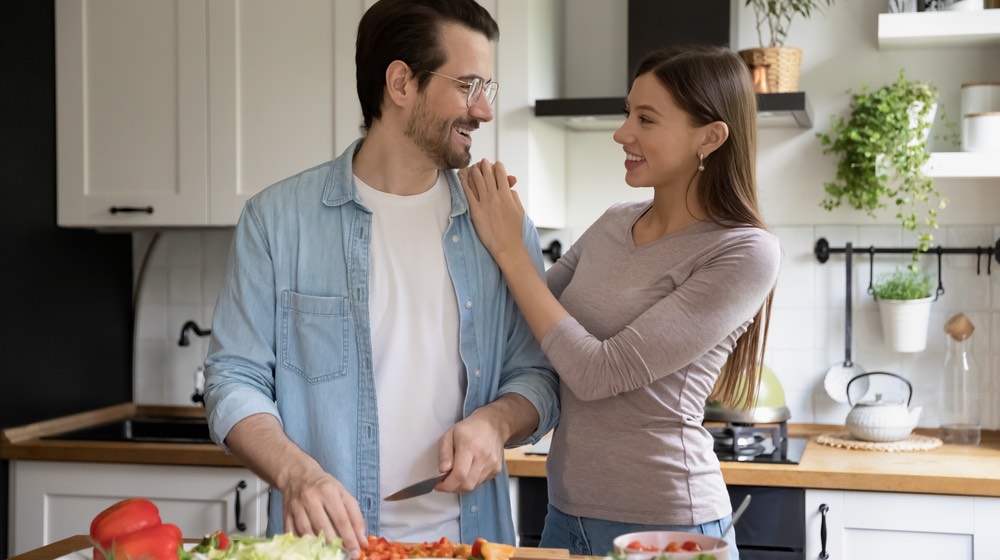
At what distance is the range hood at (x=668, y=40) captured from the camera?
110 inches

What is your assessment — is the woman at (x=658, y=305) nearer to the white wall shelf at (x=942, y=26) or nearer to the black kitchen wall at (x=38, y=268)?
the white wall shelf at (x=942, y=26)

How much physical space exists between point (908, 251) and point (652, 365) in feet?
5.36

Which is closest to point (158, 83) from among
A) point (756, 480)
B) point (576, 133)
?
point (576, 133)

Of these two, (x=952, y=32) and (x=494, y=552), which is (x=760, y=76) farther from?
(x=494, y=552)

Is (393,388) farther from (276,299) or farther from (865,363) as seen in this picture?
(865,363)

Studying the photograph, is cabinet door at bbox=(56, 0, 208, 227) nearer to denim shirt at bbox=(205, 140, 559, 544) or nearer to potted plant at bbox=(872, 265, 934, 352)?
denim shirt at bbox=(205, 140, 559, 544)

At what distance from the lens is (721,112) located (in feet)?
6.03

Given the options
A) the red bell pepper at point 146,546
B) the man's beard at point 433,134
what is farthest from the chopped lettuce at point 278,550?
the man's beard at point 433,134

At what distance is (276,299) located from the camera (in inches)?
66.2

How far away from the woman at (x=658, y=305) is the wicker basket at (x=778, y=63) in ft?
3.36

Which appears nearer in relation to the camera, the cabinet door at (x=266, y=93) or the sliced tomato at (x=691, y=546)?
the sliced tomato at (x=691, y=546)

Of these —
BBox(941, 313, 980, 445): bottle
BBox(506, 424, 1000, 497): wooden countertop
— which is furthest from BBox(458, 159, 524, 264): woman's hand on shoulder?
BBox(941, 313, 980, 445): bottle

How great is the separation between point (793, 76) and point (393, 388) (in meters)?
1.69

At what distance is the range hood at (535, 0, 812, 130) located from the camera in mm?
2785
